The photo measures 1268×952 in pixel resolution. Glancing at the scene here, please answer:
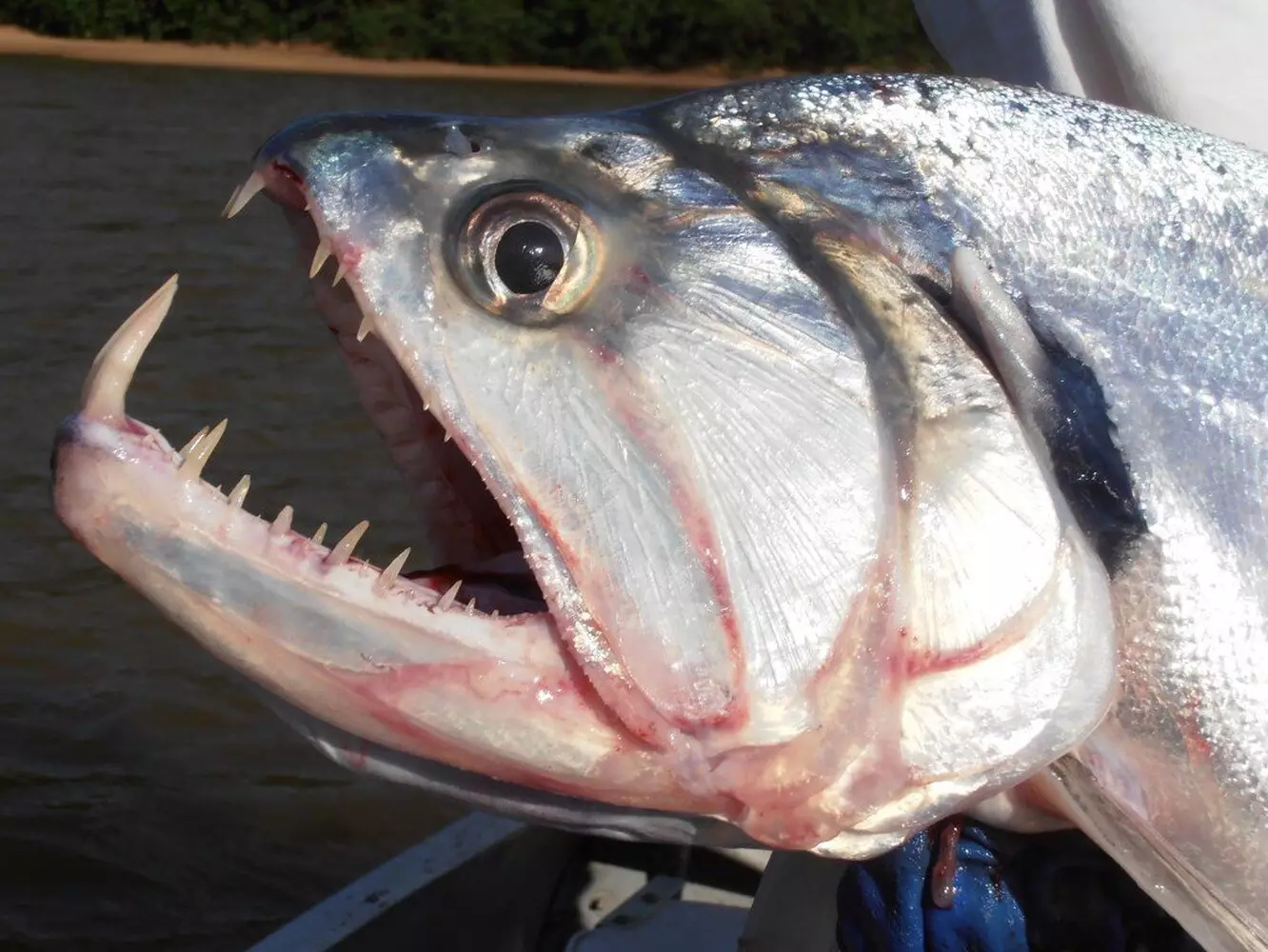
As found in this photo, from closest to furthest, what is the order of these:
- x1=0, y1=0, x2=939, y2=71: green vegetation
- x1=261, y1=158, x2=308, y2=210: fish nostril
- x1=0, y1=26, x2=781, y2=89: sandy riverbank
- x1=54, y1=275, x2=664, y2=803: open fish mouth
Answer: x1=54, y1=275, x2=664, y2=803: open fish mouth, x1=261, y1=158, x2=308, y2=210: fish nostril, x1=0, y1=26, x2=781, y2=89: sandy riverbank, x1=0, y1=0, x2=939, y2=71: green vegetation

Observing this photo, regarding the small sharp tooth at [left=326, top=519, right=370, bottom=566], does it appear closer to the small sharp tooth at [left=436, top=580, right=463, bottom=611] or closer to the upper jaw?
the upper jaw

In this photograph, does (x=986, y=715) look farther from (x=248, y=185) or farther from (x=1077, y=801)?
(x=248, y=185)

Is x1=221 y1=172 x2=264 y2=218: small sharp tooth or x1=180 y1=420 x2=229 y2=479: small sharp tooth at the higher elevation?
x1=221 y1=172 x2=264 y2=218: small sharp tooth

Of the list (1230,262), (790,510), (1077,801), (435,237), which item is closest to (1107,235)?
(1230,262)

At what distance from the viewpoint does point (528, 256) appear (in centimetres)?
164

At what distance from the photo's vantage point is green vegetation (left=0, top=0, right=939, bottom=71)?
32.9 metres

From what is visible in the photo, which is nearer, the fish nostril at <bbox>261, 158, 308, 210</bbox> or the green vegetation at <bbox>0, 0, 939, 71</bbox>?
the fish nostril at <bbox>261, 158, 308, 210</bbox>

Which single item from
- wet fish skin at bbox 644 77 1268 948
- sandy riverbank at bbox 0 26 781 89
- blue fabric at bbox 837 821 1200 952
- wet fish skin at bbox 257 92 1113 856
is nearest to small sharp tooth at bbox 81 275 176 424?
wet fish skin at bbox 257 92 1113 856

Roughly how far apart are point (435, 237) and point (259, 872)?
13.8 ft

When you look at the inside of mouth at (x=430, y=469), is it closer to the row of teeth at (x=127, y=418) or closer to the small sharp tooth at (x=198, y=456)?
the row of teeth at (x=127, y=418)

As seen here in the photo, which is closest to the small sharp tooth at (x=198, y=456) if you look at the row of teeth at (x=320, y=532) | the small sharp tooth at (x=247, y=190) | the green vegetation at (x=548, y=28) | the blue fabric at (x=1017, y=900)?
the row of teeth at (x=320, y=532)

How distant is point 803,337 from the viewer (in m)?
1.68

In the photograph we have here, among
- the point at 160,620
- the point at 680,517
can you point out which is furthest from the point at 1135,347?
the point at 160,620

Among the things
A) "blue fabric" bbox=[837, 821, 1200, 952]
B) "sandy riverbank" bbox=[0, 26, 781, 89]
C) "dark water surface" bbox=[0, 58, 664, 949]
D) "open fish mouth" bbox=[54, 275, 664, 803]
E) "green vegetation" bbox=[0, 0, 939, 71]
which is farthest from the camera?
"green vegetation" bbox=[0, 0, 939, 71]
